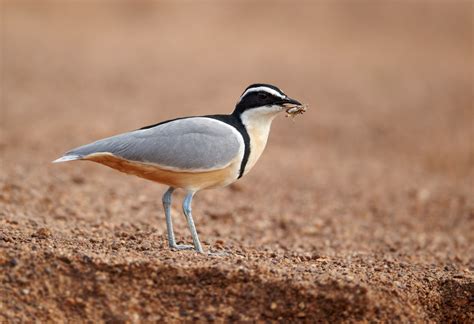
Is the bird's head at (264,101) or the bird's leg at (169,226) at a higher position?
the bird's head at (264,101)

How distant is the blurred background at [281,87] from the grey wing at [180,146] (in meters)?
2.44

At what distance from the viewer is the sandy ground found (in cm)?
548

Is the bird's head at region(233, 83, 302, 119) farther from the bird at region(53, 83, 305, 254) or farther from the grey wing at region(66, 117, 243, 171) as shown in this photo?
the grey wing at region(66, 117, 243, 171)

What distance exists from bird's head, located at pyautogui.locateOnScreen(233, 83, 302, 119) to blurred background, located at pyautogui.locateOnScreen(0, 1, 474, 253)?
2413mm

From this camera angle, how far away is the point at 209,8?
28547 millimetres

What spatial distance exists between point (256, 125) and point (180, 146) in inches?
28.8

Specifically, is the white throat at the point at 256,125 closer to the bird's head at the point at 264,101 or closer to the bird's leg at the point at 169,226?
the bird's head at the point at 264,101

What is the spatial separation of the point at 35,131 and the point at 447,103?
11.9 metres

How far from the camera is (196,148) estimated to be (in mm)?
6145

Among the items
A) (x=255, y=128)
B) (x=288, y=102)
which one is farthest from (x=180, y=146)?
(x=288, y=102)

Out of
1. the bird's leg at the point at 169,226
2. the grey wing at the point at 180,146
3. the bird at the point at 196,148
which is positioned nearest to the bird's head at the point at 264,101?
the bird at the point at 196,148

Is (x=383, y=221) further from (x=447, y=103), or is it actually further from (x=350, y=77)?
(x=350, y=77)

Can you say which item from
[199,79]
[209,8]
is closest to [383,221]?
[199,79]

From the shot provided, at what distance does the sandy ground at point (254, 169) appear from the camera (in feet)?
18.0
